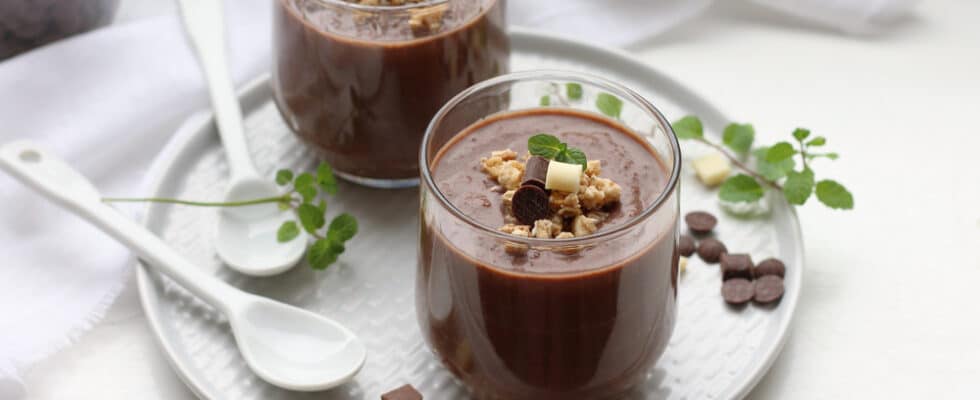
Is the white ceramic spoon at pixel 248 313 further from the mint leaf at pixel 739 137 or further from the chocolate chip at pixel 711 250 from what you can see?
the mint leaf at pixel 739 137

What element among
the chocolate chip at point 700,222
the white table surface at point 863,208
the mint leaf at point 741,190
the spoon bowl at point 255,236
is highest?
the mint leaf at point 741,190

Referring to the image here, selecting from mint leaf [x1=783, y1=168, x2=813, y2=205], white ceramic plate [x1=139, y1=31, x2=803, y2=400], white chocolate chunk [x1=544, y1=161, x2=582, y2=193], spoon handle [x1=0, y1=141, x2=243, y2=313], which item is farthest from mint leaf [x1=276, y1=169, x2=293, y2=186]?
mint leaf [x1=783, y1=168, x2=813, y2=205]

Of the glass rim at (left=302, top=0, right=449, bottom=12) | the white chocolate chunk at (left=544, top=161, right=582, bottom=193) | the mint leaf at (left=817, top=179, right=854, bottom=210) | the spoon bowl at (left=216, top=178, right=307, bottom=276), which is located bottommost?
the spoon bowl at (left=216, top=178, right=307, bottom=276)

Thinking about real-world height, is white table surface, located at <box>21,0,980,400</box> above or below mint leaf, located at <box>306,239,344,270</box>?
below

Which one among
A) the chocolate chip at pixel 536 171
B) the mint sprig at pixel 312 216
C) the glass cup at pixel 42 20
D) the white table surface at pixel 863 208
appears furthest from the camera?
the glass cup at pixel 42 20

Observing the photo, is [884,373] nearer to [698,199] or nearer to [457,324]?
[698,199]

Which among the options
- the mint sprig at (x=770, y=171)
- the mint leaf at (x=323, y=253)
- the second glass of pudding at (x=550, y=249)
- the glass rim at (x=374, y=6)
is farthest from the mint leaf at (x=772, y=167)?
the mint leaf at (x=323, y=253)

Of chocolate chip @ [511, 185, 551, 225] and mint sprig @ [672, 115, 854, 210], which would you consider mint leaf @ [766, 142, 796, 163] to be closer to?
mint sprig @ [672, 115, 854, 210]
